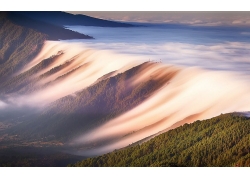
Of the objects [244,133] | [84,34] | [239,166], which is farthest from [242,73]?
[84,34]

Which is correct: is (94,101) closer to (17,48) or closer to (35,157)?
(35,157)

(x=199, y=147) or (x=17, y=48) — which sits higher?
(x=17, y=48)

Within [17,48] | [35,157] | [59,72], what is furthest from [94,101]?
[17,48]

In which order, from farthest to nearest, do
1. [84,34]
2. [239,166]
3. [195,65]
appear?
1. [84,34]
2. [195,65]
3. [239,166]

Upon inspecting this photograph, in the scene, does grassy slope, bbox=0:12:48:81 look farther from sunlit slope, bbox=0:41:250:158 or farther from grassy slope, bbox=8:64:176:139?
grassy slope, bbox=8:64:176:139

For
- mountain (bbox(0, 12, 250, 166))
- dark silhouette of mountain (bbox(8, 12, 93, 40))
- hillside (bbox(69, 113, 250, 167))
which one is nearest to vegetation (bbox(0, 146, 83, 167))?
mountain (bbox(0, 12, 250, 166))

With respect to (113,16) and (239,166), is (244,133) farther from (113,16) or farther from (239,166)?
(113,16)
